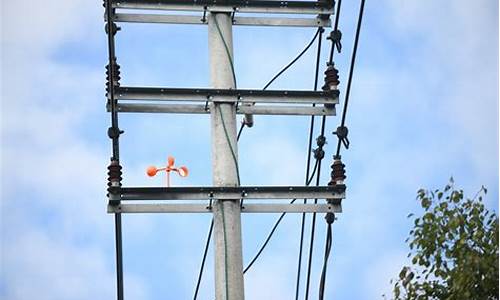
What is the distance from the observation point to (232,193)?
17.9 metres

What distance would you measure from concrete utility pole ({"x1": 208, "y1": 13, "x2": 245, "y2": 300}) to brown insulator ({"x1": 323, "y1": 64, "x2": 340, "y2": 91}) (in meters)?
1.10

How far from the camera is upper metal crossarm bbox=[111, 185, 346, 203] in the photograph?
17.8 metres

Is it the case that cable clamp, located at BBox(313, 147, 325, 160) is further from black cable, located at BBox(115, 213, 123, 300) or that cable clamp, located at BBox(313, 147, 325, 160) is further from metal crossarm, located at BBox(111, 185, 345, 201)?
black cable, located at BBox(115, 213, 123, 300)

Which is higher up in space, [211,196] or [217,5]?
[217,5]

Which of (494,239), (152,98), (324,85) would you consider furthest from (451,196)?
(152,98)

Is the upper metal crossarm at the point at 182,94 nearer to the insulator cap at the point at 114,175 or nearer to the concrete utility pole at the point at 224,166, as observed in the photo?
the concrete utility pole at the point at 224,166

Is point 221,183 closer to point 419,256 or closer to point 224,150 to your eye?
point 224,150

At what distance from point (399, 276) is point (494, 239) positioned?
3.71 feet

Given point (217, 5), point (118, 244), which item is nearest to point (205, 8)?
point (217, 5)

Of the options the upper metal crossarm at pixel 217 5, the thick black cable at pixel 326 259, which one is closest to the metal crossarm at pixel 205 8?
the upper metal crossarm at pixel 217 5

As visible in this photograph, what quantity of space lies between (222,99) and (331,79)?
134 centimetres

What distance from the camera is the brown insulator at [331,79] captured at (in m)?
18.7

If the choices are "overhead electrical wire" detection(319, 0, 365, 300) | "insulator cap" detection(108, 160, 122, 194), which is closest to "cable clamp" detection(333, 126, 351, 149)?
"overhead electrical wire" detection(319, 0, 365, 300)

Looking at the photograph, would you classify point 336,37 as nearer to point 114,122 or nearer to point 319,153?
point 319,153
